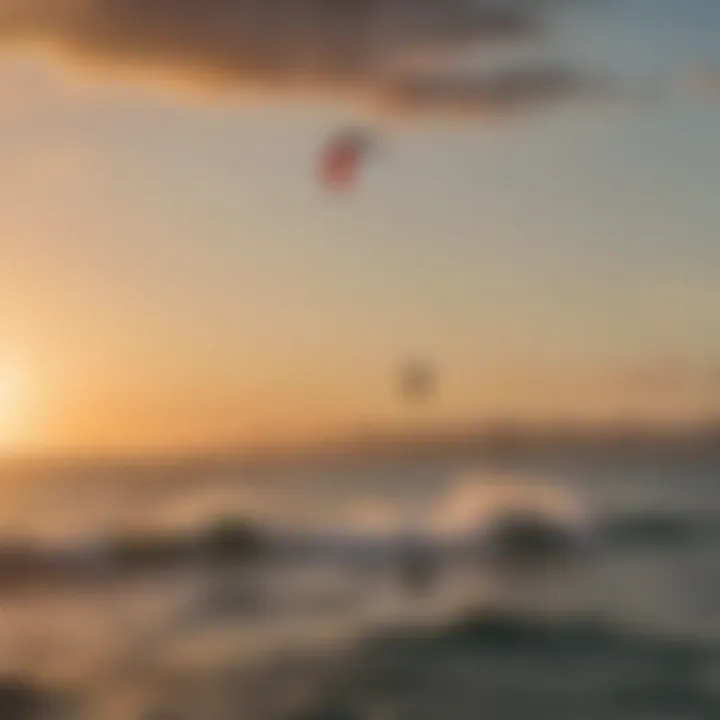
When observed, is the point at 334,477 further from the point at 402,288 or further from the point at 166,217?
the point at 166,217

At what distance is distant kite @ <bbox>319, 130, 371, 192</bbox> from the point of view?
114cm

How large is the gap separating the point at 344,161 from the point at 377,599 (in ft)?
1.47

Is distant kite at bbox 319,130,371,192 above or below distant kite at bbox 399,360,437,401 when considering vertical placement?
above

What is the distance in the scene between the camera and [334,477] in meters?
1.10

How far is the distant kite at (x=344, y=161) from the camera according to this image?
1145 millimetres

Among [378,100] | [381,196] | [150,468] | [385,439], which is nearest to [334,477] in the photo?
[385,439]

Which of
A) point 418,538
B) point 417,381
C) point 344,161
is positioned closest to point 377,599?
point 418,538

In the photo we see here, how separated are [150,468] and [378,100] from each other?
449 millimetres

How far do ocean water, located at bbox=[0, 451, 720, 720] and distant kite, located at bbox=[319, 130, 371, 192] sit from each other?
291mm

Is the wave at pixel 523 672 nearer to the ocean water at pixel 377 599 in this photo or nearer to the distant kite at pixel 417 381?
the ocean water at pixel 377 599

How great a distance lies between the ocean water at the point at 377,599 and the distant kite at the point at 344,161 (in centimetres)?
29

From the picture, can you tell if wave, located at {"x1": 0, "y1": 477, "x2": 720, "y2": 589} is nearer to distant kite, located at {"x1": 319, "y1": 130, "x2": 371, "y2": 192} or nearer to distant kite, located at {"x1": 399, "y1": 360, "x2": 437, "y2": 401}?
distant kite, located at {"x1": 399, "y1": 360, "x2": 437, "y2": 401}

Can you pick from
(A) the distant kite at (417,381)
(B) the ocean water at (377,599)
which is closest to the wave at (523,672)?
(B) the ocean water at (377,599)

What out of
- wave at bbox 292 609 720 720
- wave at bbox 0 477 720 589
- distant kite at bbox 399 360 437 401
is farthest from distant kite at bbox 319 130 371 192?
wave at bbox 292 609 720 720
